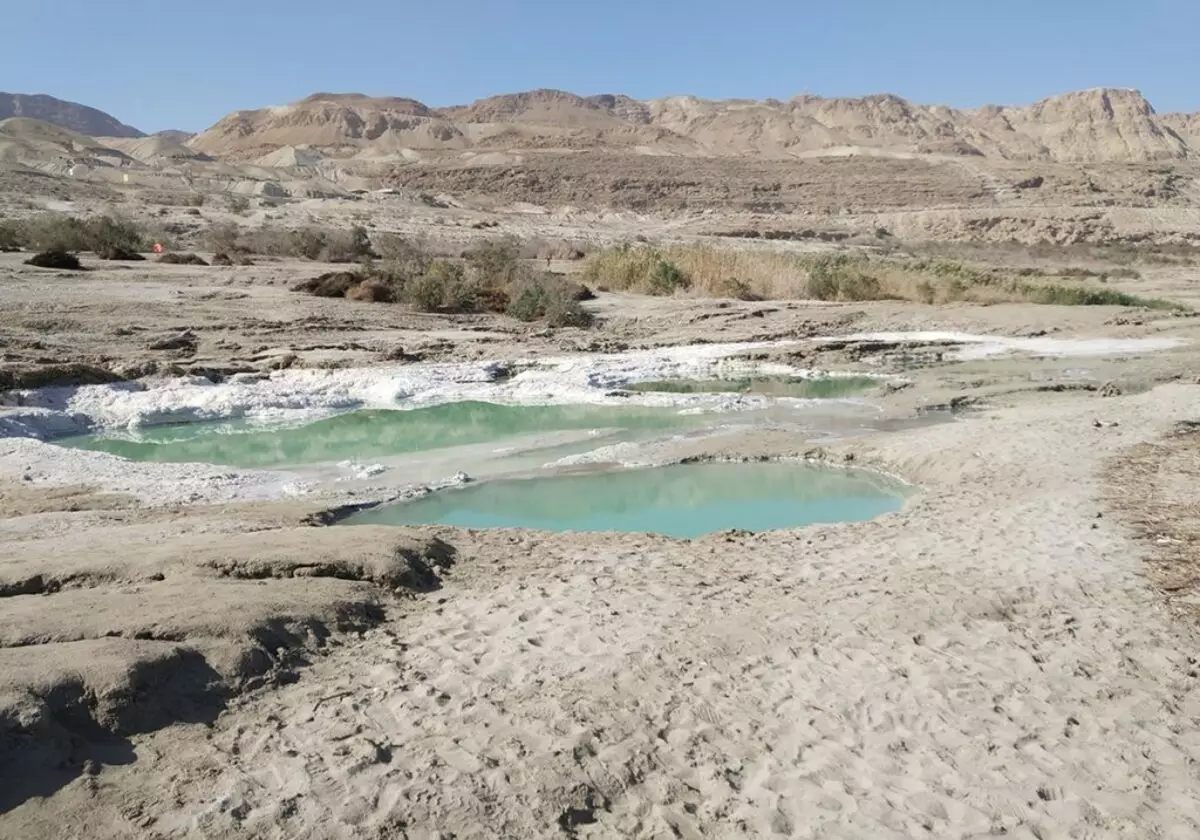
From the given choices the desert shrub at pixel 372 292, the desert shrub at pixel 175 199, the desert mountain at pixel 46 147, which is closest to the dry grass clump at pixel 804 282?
the desert shrub at pixel 372 292

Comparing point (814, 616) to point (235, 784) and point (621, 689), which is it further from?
point (235, 784)

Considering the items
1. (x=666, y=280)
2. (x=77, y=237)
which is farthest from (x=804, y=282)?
(x=77, y=237)

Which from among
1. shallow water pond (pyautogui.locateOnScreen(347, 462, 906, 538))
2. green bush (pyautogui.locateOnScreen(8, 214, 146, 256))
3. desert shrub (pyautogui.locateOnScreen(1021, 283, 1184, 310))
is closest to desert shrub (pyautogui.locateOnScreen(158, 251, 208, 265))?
green bush (pyautogui.locateOnScreen(8, 214, 146, 256))

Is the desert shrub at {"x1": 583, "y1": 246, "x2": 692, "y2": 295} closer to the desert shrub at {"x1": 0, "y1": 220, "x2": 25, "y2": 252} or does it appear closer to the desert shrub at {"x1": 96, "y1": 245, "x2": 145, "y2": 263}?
the desert shrub at {"x1": 96, "y1": 245, "x2": 145, "y2": 263}

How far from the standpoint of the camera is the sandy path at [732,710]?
3.92 m

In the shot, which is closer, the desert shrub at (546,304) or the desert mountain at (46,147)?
the desert shrub at (546,304)

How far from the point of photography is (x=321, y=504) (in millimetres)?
8672

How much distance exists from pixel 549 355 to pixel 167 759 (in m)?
13.1

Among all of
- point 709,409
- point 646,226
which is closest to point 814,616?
point 709,409

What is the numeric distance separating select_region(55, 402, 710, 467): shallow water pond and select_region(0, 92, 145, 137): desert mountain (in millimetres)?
170275

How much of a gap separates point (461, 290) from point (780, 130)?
98902 millimetres

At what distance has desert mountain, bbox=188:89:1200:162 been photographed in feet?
321

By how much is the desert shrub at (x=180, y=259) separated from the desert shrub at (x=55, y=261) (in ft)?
8.23

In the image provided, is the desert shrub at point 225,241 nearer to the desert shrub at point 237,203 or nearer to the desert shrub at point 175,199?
the desert shrub at point 237,203
